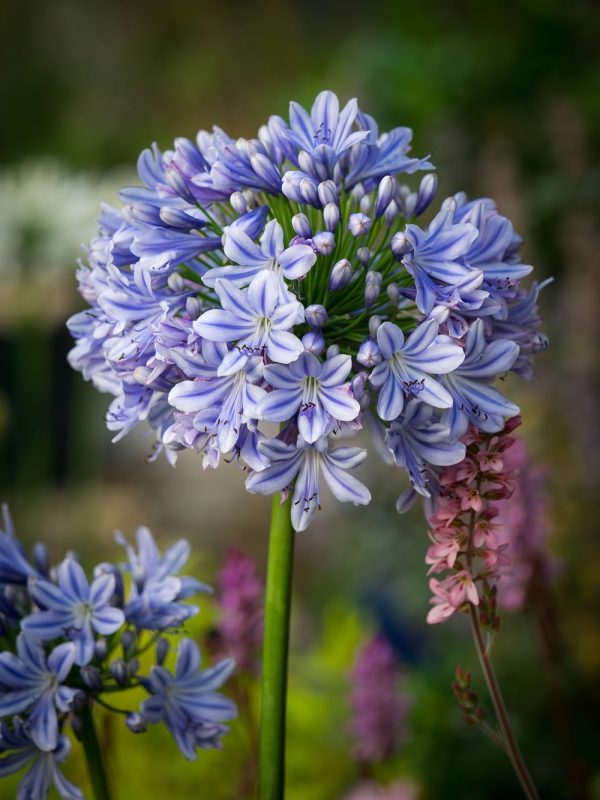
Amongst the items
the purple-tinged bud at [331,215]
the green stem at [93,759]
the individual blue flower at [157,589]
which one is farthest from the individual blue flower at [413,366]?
the green stem at [93,759]

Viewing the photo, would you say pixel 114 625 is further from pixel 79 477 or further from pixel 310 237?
pixel 79 477

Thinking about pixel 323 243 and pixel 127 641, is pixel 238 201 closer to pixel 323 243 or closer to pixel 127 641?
pixel 323 243

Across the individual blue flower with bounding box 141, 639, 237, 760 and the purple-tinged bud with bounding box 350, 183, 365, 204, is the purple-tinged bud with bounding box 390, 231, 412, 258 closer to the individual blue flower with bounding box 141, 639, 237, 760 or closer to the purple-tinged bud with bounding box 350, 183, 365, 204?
the purple-tinged bud with bounding box 350, 183, 365, 204

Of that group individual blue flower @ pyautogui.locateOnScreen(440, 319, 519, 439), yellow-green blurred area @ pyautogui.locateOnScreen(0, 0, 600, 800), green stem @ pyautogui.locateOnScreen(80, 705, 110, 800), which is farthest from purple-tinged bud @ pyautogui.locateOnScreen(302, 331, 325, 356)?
yellow-green blurred area @ pyautogui.locateOnScreen(0, 0, 600, 800)

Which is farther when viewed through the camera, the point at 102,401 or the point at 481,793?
the point at 102,401

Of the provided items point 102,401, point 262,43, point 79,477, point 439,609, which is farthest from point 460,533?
point 262,43

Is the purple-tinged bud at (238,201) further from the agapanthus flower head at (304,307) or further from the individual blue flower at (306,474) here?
the individual blue flower at (306,474)

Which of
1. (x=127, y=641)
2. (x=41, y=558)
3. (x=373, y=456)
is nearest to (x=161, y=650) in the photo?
(x=127, y=641)
